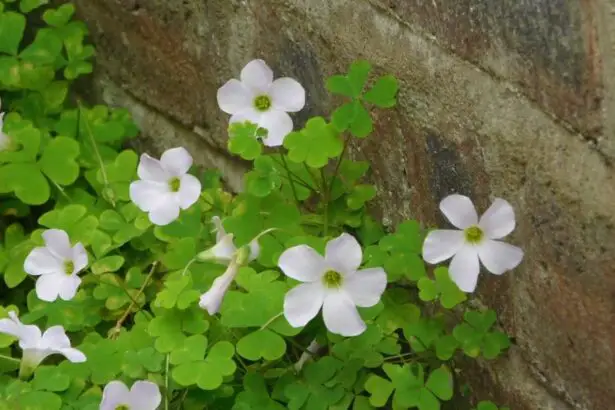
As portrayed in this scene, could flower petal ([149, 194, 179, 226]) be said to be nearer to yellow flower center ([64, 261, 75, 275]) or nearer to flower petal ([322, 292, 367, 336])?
yellow flower center ([64, 261, 75, 275])

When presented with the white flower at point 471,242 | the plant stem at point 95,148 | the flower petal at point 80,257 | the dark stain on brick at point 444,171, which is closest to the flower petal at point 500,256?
the white flower at point 471,242

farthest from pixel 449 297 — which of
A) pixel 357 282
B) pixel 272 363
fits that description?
pixel 272 363

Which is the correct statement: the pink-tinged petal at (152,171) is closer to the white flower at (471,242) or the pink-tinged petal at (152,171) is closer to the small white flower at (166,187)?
the small white flower at (166,187)

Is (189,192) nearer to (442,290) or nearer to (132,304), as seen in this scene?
(132,304)

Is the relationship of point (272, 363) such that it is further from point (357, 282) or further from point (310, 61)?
point (310, 61)

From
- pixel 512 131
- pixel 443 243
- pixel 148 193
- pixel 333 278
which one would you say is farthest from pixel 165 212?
pixel 512 131

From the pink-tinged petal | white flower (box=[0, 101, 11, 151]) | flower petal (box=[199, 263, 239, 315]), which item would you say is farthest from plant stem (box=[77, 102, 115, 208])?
flower petal (box=[199, 263, 239, 315])
